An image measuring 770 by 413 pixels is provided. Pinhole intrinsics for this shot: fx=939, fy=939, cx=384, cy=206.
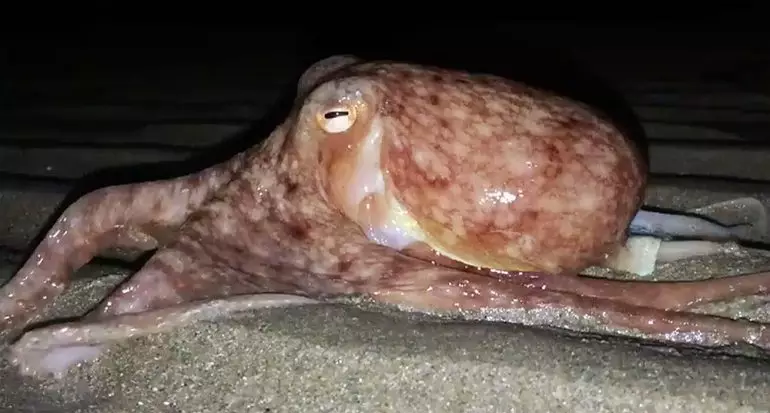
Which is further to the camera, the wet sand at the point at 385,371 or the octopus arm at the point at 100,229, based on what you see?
the octopus arm at the point at 100,229

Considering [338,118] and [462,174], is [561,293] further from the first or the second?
[338,118]

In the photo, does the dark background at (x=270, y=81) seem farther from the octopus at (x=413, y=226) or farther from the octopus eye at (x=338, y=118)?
the octopus eye at (x=338, y=118)

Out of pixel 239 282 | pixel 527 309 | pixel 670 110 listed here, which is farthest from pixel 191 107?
pixel 527 309

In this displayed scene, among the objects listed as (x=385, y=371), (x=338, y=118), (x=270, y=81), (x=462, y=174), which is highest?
(x=338, y=118)

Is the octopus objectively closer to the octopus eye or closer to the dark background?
the octopus eye

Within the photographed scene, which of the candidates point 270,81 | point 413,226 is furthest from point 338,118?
point 270,81

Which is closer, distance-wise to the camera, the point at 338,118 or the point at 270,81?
the point at 338,118

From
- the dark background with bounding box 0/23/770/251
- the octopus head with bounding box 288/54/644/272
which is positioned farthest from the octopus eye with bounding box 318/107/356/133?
the dark background with bounding box 0/23/770/251

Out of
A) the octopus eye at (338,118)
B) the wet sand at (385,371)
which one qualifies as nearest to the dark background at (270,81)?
the wet sand at (385,371)
